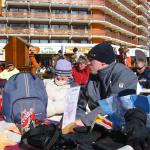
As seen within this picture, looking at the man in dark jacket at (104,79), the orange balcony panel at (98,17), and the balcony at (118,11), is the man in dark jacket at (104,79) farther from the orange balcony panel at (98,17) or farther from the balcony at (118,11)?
the balcony at (118,11)

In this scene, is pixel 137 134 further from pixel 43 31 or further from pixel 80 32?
pixel 80 32

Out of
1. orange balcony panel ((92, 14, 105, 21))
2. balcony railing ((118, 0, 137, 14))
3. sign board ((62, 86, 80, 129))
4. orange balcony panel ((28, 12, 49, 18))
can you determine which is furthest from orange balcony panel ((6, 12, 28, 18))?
sign board ((62, 86, 80, 129))

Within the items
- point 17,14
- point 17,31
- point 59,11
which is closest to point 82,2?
point 59,11

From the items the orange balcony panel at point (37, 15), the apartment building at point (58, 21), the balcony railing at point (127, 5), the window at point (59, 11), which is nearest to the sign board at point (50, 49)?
the apartment building at point (58, 21)

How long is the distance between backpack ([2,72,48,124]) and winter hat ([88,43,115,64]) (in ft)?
3.48

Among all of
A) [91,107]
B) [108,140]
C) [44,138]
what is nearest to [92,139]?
[108,140]

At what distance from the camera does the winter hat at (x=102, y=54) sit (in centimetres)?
408

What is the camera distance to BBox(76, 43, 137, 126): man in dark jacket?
3.94m

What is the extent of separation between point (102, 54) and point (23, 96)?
4.36ft

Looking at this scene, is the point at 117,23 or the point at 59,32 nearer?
the point at 59,32

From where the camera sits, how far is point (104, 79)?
13.5 ft

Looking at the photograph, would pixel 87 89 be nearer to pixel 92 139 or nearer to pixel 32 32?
pixel 92 139

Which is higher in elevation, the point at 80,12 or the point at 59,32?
the point at 80,12

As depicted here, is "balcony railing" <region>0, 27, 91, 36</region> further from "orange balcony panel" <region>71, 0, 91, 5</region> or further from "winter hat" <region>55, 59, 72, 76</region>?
"winter hat" <region>55, 59, 72, 76</region>
